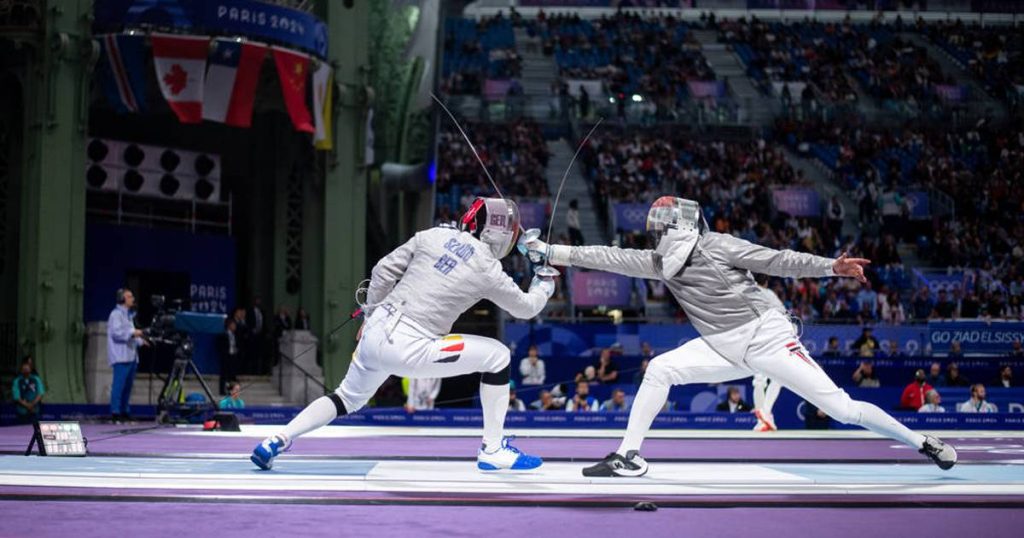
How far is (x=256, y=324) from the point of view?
22.6 metres

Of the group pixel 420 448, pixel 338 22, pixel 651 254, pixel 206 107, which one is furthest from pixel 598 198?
pixel 651 254

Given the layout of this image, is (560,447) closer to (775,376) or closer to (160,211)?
(775,376)

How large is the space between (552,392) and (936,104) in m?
21.9

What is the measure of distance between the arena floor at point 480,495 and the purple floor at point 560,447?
60mm

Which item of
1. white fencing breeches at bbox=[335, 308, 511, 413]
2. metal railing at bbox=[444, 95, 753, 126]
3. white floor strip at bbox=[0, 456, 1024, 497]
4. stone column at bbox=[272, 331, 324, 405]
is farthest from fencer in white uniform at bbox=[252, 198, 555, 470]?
metal railing at bbox=[444, 95, 753, 126]

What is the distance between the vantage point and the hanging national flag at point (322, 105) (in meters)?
21.8

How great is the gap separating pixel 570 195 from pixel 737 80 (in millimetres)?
11633

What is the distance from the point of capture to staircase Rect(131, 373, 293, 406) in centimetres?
2102

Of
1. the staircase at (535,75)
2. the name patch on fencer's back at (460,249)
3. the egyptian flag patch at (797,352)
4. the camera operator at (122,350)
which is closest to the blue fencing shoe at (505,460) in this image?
the name patch on fencer's back at (460,249)

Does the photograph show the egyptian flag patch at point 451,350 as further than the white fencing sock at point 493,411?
No

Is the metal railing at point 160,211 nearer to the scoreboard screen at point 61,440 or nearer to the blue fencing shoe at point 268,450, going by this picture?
the scoreboard screen at point 61,440

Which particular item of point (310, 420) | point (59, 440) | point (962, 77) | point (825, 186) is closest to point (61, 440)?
point (59, 440)

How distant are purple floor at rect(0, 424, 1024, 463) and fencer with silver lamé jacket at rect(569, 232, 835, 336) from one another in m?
2.02

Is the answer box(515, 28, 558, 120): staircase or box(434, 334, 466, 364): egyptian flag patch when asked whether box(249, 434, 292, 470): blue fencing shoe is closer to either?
box(434, 334, 466, 364): egyptian flag patch
